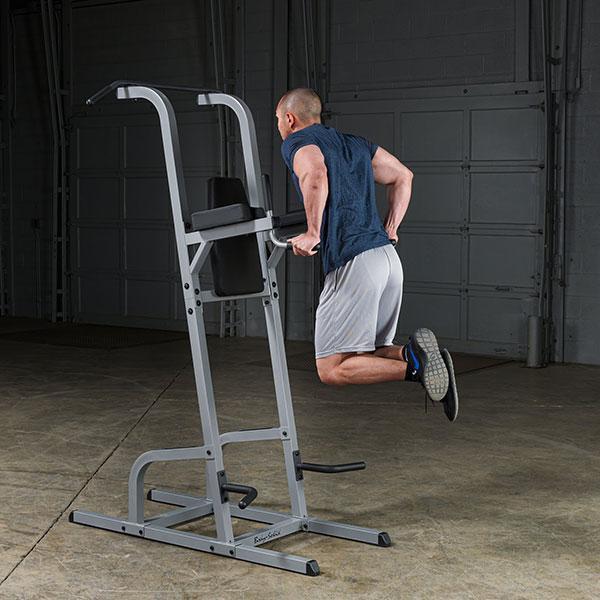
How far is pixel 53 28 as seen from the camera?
12117 mm

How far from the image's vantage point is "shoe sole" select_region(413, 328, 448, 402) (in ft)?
13.6

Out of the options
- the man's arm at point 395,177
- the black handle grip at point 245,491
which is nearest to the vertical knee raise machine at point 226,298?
the black handle grip at point 245,491

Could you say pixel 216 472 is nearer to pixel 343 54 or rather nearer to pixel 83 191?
pixel 343 54

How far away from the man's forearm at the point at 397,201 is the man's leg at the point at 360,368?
1.87ft

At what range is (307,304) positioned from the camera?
10.7 meters

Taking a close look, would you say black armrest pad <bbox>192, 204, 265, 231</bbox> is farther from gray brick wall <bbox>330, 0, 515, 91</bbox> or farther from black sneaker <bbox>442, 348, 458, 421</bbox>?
gray brick wall <bbox>330, 0, 515, 91</bbox>

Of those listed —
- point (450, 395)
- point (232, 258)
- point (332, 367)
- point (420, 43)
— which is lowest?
point (450, 395)

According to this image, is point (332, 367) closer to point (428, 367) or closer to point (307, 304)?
point (428, 367)

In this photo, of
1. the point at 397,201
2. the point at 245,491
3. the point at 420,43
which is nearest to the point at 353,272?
the point at 397,201

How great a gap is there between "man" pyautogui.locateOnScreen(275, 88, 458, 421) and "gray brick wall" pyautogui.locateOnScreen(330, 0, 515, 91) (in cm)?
552

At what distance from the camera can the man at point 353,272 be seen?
164 inches

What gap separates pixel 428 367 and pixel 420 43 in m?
6.29

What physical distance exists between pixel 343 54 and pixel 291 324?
271cm

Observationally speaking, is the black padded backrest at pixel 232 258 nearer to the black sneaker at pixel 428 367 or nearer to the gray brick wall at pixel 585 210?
the black sneaker at pixel 428 367
